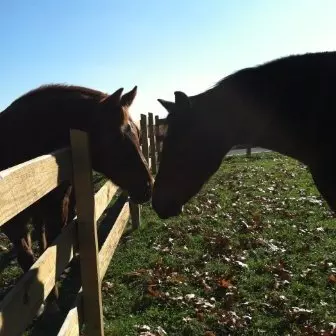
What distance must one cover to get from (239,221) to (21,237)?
431 cm

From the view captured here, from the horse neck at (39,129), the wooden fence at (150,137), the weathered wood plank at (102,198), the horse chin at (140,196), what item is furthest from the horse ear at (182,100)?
the wooden fence at (150,137)

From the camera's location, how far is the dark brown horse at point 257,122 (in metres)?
3.65

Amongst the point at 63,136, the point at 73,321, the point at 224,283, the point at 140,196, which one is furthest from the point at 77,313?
the point at 224,283

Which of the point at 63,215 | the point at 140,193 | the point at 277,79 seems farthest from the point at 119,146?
the point at 277,79

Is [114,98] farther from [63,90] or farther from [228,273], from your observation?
[228,273]

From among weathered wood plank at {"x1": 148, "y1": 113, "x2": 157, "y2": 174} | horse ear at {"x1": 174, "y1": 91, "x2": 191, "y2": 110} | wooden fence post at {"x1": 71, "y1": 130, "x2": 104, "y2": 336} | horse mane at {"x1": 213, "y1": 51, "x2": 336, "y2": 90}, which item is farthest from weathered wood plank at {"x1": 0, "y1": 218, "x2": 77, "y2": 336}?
weathered wood plank at {"x1": 148, "y1": 113, "x2": 157, "y2": 174}

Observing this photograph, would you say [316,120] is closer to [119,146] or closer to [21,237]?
[119,146]

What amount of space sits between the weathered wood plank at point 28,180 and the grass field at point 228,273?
194 centimetres

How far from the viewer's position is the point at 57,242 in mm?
3240

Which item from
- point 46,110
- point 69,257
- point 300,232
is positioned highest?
point 46,110

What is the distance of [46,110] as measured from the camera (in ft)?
14.5

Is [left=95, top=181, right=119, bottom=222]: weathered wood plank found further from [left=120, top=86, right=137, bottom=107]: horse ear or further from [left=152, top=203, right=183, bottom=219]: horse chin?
[left=120, top=86, right=137, bottom=107]: horse ear

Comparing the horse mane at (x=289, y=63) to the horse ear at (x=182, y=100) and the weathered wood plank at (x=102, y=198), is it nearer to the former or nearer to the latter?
the horse ear at (x=182, y=100)

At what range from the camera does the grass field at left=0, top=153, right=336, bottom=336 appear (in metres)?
4.27
